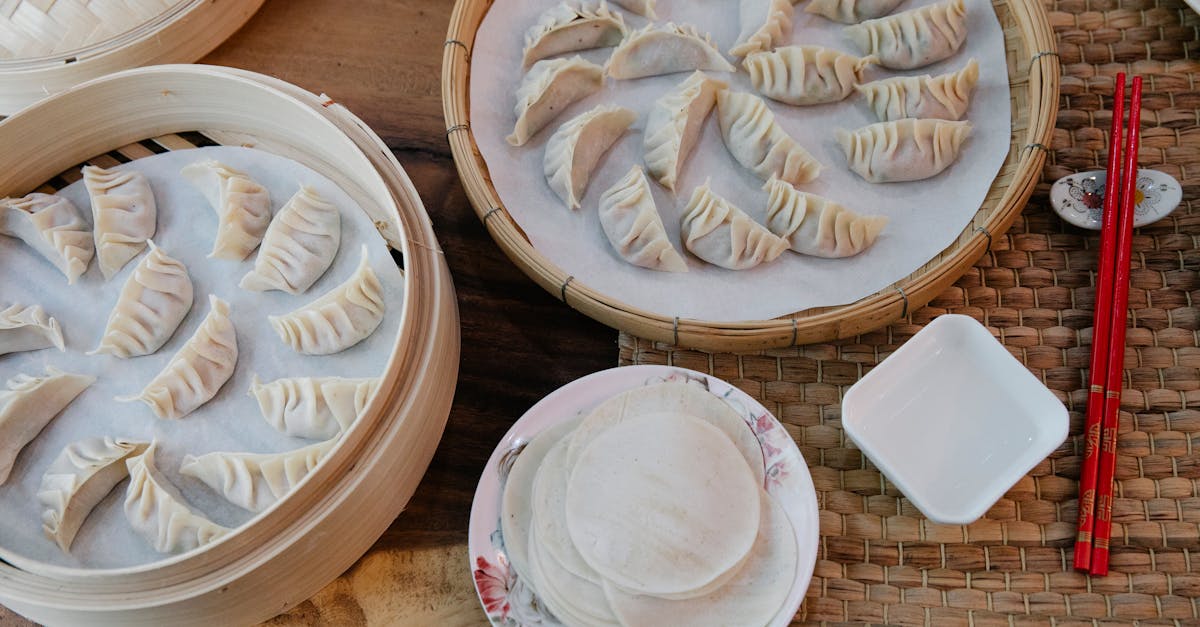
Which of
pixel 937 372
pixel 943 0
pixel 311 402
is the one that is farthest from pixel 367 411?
pixel 943 0

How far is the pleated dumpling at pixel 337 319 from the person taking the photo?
179 centimetres

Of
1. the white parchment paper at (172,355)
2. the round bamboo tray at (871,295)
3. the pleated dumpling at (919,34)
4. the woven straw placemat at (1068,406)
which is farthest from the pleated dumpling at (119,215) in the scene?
the pleated dumpling at (919,34)

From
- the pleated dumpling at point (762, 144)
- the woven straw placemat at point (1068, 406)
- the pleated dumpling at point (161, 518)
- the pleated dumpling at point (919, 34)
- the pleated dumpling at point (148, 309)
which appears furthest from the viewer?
the pleated dumpling at point (919, 34)

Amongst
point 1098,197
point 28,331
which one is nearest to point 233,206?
point 28,331

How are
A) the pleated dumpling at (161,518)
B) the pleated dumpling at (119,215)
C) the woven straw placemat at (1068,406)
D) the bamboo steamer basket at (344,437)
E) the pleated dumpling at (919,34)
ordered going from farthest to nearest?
the pleated dumpling at (919,34)
the pleated dumpling at (119,215)
the woven straw placemat at (1068,406)
the pleated dumpling at (161,518)
the bamboo steamer basket at (344,437)

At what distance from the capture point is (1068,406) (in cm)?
188

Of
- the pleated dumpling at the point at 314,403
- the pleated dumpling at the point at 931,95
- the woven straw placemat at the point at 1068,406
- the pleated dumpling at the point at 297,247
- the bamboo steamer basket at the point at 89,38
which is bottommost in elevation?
the woven straw placemat at the point at 1068,406

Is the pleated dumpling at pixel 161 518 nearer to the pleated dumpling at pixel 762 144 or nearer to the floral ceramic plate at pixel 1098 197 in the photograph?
the pleated dumpling at pixel 762 144

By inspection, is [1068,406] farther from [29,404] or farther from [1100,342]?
[29,404]

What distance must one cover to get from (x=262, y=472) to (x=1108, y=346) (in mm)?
1642

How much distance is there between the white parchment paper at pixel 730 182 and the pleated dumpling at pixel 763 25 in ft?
0.18

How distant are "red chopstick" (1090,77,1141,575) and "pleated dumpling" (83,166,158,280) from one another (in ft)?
6.50

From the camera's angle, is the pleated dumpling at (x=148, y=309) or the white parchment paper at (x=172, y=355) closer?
the white parchment paper at (x=172, y=355)

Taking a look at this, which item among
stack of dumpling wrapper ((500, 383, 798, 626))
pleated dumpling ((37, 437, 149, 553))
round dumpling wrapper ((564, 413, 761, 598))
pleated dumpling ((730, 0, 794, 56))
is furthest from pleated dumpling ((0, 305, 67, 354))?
pleated dumpling ((730, 0, 794, 56))
